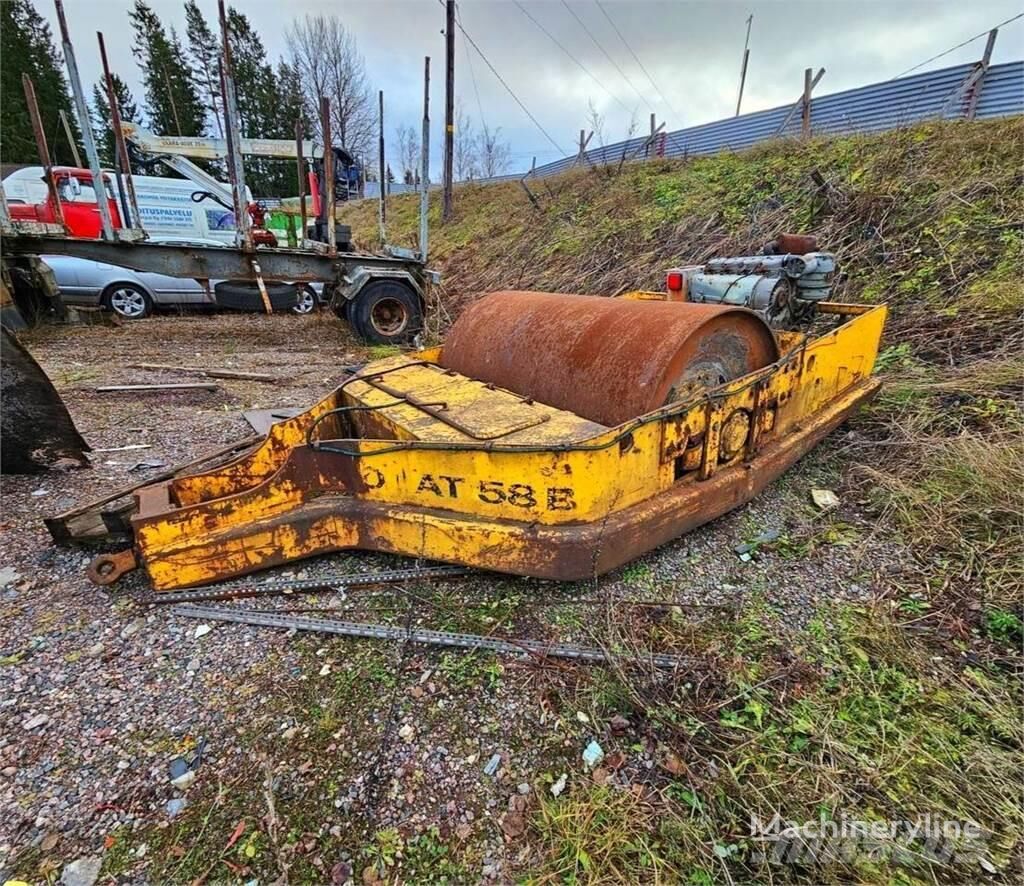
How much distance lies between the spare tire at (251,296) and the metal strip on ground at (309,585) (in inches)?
326

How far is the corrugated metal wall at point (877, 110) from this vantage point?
8.38 meters

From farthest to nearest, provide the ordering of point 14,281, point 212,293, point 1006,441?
point 212,293
point 14,281
point 1006,441

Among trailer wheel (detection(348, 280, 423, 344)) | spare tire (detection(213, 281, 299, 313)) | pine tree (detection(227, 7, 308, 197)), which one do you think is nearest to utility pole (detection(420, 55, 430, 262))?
trailer wheel (detection(348, 280, 423, 344))

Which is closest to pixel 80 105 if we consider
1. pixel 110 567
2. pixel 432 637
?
pixel 110 567

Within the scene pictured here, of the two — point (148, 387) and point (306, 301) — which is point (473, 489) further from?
point (306, 301)

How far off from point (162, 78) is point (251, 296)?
76.9 ft

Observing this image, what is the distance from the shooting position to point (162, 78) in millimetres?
24891

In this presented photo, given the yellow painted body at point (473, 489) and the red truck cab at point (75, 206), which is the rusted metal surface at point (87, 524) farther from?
the red truck cab at point (75, 206)

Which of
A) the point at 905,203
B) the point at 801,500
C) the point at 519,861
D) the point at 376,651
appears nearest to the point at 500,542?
the point at 376,651

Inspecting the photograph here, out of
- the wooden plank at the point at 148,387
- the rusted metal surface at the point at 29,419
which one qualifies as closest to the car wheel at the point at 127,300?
the wooden plank at the point at 148,387

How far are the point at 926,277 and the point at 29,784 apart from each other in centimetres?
731

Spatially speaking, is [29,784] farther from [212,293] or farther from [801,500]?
[212,293]

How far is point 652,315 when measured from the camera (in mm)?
2709

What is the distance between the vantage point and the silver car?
8414 mm
